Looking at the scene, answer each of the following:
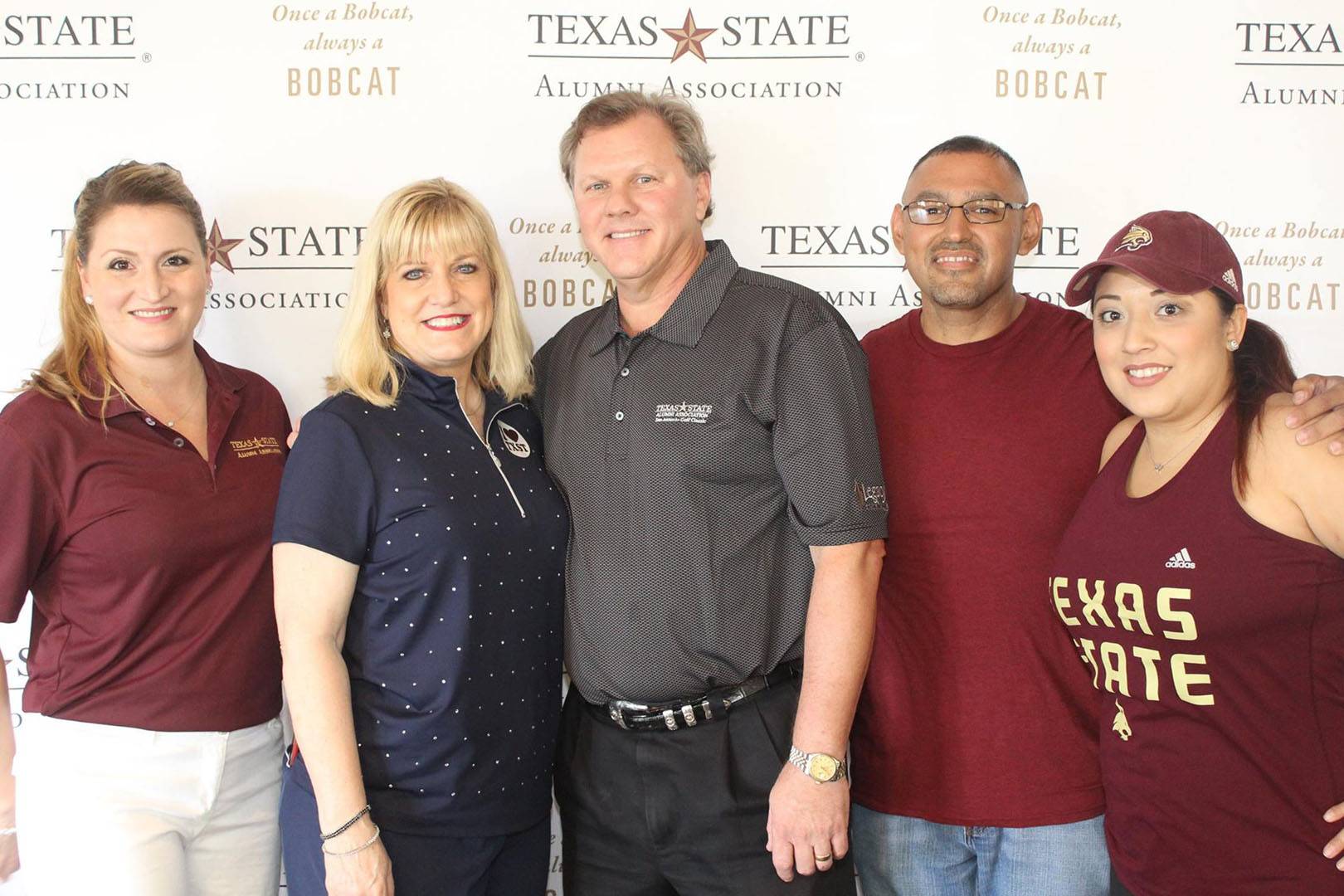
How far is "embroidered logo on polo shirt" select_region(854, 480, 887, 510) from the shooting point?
1723 mm

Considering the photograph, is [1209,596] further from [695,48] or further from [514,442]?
[695,48]

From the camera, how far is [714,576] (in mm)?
1745

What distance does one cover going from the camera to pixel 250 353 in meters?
2.55

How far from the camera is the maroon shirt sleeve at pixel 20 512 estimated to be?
1.78 meters

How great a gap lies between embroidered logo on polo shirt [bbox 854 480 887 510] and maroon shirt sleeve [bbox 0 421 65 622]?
4.35ft

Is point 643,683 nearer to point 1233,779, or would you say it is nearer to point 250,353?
point 1233,779

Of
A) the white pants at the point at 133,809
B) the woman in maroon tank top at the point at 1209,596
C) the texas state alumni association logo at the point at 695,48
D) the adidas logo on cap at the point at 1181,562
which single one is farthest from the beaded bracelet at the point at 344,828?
the texas state alumni association logo at the point at 695,48

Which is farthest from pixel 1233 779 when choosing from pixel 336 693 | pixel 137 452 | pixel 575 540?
pixel 137 452

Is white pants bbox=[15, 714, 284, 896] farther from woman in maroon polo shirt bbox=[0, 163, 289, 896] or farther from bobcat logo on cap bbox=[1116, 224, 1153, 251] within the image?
bobcat logo on cap bbox=[1116, 224, 1153, 251]

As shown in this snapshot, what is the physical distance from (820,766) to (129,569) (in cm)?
117

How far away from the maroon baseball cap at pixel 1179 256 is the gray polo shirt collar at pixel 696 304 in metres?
0.60

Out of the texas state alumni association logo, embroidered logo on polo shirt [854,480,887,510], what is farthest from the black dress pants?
the texas state alumni association logo

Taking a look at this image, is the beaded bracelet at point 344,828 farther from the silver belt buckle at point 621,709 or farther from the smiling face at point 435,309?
the smiling face at point 435,309

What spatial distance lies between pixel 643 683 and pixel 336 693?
1.56 feet
